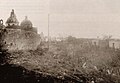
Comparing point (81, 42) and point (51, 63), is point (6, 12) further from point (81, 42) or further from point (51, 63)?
point (81, 42)

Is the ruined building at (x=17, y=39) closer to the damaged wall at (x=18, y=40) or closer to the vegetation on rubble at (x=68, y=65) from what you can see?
the damaged wall at (x=18, y=40)

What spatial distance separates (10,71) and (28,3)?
1.30 m

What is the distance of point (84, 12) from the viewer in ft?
11.7

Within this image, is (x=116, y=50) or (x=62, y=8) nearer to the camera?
(x=62, y=8)

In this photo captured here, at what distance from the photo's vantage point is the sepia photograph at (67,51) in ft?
10.8

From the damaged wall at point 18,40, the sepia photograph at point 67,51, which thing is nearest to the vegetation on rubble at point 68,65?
the sepia photograph at point 67,51

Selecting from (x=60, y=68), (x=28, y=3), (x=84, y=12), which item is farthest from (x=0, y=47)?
(x=84, y=12)

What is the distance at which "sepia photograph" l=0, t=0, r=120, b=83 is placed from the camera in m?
3.30

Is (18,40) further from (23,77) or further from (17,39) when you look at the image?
(23,77)

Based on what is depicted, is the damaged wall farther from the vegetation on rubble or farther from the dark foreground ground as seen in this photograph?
the dark foreground ground

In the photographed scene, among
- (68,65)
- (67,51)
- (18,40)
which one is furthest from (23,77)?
(67,51)

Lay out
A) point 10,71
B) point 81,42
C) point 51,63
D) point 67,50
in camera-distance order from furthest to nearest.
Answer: point 81,42, point 67,50, point 51,63, point 10,71

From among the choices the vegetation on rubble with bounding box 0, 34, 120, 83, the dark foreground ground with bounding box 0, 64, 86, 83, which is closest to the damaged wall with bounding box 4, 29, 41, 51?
the vegetation on rubble with bounding box 0, 34, 120, 83

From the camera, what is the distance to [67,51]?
3945 mm
